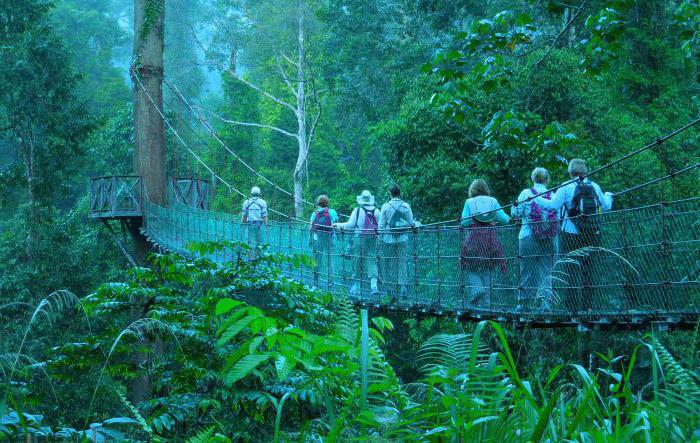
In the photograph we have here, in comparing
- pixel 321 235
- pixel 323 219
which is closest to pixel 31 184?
pixel 323 219

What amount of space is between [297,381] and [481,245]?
4227 millimetres

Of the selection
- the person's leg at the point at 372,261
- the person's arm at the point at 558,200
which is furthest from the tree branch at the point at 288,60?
the person's arm at the point at 558,200

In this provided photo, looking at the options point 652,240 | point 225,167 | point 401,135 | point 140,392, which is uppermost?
point 225,167

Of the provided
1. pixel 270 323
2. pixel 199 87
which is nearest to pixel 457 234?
pixel 270 323

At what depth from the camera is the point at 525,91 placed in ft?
43.3

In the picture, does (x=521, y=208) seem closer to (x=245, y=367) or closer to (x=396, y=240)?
(x=396, y=240)

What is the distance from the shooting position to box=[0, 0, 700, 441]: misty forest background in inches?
69.7

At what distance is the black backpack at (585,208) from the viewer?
558cm

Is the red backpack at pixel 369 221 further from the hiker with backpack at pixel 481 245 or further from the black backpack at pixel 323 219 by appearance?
the hiker with backpack at pixel 481 245

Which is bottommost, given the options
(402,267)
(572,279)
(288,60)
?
(572,279)

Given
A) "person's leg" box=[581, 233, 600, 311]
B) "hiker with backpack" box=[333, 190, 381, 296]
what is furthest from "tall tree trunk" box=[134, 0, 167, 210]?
"person's leg" box=[581, 233, 600, 311]

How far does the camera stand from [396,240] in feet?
25.3

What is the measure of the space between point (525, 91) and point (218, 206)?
58.4ft

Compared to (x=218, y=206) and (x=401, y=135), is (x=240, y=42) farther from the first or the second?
(x=401, y=135)
